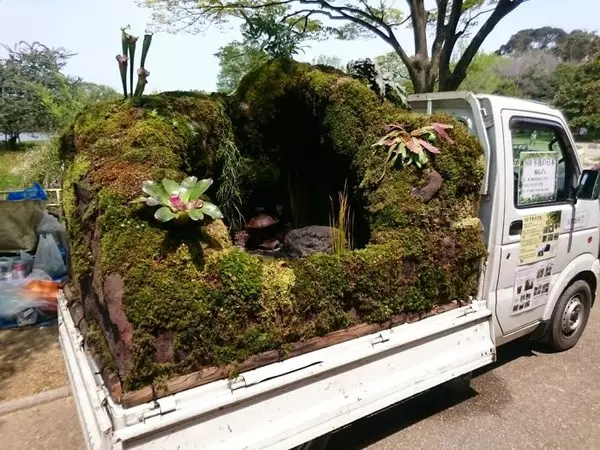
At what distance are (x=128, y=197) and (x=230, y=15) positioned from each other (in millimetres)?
11156

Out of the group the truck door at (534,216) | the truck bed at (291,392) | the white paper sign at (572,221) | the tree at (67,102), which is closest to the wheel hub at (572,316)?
the truck door at (534,216)

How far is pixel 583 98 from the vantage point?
2703 cm

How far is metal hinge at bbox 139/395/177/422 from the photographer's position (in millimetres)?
1783

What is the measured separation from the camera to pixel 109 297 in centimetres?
202

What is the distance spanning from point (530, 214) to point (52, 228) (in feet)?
16.0

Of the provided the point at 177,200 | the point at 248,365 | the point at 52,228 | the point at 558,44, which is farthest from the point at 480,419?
the point at 558,44

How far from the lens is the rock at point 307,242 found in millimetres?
3334

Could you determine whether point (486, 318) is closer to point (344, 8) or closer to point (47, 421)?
point (47, 421)

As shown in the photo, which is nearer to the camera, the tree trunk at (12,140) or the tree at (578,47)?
the tree trunk at (12,140)

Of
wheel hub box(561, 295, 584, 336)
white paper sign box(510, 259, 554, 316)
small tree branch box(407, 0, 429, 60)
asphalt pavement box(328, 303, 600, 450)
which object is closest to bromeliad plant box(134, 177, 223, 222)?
asphalt pavement box(328, 303, 600, 450)

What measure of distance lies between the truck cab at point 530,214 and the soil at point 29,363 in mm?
3422

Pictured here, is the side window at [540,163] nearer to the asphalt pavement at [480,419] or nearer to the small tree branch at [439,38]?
the asphalt pavement at [480,419]

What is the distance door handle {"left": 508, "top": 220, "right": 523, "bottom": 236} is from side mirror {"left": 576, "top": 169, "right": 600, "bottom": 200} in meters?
0.72

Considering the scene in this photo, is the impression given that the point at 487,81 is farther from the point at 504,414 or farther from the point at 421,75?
the point at 504,414
